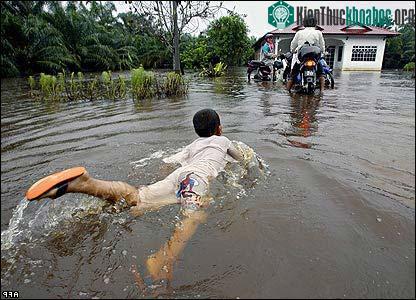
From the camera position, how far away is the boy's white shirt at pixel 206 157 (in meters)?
2.78

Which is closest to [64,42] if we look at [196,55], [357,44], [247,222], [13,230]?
[196,55]

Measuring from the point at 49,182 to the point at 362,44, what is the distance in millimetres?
28349

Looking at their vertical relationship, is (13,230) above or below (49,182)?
below

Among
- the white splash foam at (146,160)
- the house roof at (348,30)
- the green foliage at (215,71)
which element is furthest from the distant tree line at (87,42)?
the white splash foam at (146,160)

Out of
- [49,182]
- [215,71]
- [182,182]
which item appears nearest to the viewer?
[49,182]

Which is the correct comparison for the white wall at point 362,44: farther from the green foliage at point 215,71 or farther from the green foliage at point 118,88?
the green foliage at point 118,88

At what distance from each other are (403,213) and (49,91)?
26.3ft

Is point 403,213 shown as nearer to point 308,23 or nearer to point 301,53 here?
point 301,53

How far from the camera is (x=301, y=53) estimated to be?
7406mm

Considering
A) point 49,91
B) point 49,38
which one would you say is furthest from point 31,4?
point 49,91

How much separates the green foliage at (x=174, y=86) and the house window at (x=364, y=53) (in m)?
21.7

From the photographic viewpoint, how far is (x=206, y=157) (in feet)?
9.70

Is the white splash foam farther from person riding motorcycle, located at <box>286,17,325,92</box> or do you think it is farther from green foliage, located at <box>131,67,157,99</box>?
person riding motorcycle, located at <box>286,17,325,92</box>

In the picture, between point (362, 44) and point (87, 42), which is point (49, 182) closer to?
point (87, 42)
